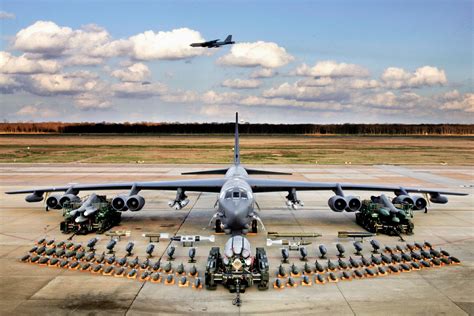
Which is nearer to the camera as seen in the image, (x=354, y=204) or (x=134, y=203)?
(x=354, y=204)

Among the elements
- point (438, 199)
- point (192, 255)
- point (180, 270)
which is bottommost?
point (180, 270)

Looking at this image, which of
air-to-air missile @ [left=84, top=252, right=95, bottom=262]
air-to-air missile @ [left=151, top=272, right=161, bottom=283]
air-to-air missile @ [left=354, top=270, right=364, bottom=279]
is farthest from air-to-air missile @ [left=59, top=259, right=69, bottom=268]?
air-to-air missile @ [left=354, top=270, right=364, bottom=279]

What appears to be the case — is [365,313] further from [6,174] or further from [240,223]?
[6,174]

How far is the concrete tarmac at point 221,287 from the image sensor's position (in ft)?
52.2

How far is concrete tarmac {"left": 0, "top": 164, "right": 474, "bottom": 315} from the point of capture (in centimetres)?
1592

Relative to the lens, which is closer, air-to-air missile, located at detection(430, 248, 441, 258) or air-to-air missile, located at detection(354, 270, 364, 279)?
air-to-air missile, located at detection(354, 270, 364, 279)

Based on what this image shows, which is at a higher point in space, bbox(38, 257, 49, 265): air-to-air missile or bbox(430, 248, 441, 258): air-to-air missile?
bbox(430, 248, 441, 258): air-to-air missile

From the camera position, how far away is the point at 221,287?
711 inches

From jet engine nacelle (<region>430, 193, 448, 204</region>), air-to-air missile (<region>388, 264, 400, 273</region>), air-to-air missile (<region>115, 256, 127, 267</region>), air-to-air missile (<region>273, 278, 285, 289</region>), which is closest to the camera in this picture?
air-to-air missile (<region>273, 278, 285, 289</region>)

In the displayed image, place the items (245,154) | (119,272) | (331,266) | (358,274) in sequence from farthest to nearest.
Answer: (245,154)
(331,266)
(119,272)
(358,274)

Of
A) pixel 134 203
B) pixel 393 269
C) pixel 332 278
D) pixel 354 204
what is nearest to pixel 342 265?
pixel 332 278

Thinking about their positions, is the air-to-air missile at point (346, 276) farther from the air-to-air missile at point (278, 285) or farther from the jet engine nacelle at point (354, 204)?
the jet engine nacelle at point (354, 204)

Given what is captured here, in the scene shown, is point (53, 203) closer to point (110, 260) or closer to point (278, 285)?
point (110, 260)

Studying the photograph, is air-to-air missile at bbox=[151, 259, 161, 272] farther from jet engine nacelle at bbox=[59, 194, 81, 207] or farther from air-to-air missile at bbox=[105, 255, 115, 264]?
jet engine nacelle at bbox=[59, 194, 81, 207]
